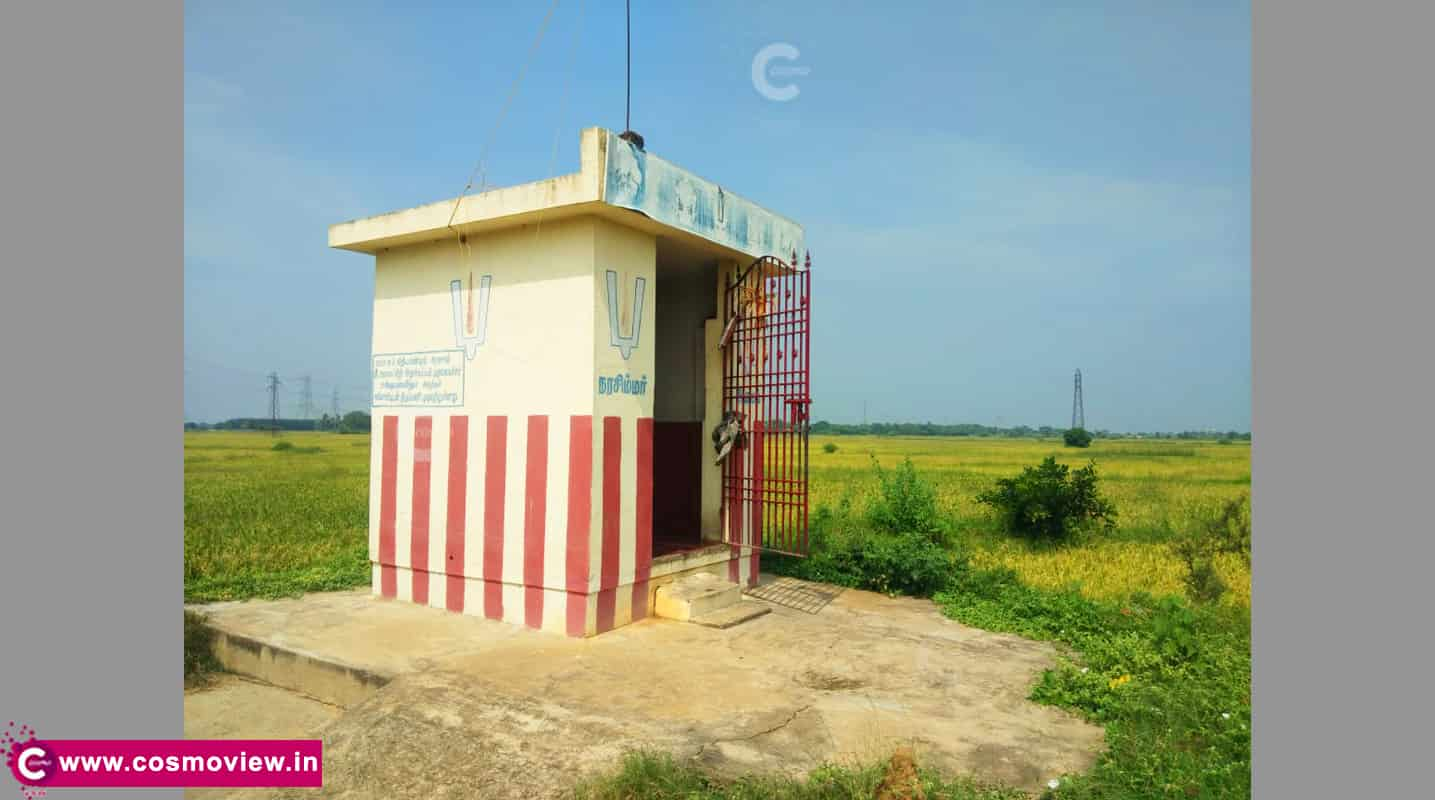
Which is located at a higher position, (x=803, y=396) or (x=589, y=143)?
(x=589, y=143)

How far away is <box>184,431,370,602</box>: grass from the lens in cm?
805

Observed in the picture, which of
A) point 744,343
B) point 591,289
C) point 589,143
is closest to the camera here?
point 589,143

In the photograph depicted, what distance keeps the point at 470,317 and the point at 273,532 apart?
723cm

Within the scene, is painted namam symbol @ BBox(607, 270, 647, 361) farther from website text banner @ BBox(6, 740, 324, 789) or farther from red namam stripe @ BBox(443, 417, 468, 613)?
website text banner @ BBox(6, 740, 324, 789)

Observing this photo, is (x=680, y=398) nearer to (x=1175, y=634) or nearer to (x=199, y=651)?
(x=199, y=651)

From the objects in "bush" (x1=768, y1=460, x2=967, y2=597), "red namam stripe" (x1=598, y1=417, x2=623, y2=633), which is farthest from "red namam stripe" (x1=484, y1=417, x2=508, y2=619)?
"bush" (x1=768, y1=460, x2=967, y2=597)

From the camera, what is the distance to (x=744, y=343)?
790 centimetres

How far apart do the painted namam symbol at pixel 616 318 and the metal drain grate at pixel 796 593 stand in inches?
114

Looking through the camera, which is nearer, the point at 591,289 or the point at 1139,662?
the point at 1139,662

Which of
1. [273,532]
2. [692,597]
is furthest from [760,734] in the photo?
[273,532]

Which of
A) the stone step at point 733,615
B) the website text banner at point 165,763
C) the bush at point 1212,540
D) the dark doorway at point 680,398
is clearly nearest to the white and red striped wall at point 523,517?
the stone step at point 733,615

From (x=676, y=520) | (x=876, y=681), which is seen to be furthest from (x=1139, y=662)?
(x=676, y=520)

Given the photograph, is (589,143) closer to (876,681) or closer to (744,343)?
(744,343)

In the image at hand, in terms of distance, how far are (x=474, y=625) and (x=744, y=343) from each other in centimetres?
362
